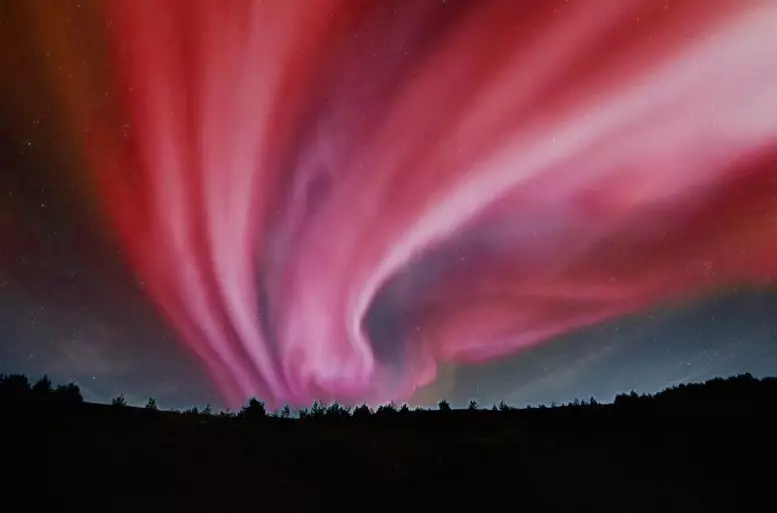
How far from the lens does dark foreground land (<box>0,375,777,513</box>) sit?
664 inches

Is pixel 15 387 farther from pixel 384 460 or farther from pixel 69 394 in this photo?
pixel 384 460

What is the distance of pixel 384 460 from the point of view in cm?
2095

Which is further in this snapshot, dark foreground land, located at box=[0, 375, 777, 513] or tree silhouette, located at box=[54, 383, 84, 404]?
tree silhouette, located at box=[54, 383, 84, 404]

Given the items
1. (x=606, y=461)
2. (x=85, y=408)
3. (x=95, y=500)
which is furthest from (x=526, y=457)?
(x=85, y=408)

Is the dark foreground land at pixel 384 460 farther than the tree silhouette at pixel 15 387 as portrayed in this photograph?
No

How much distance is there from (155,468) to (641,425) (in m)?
19.8

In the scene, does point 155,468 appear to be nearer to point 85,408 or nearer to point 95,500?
point 95,500

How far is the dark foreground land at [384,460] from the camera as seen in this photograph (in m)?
16.9

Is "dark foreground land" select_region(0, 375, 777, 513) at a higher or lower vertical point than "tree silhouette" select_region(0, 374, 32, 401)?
lower

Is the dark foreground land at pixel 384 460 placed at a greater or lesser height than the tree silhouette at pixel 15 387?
lesser

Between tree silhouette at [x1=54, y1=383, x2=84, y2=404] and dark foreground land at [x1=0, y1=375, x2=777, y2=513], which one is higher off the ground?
tree silhouette at [x1=54, y1=383, x2=84, y2=404]

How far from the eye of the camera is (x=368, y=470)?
65.5 feet

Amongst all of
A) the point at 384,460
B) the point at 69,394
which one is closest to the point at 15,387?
the point at 69,394

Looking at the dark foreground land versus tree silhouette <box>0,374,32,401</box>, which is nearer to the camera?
the dark foreground land
